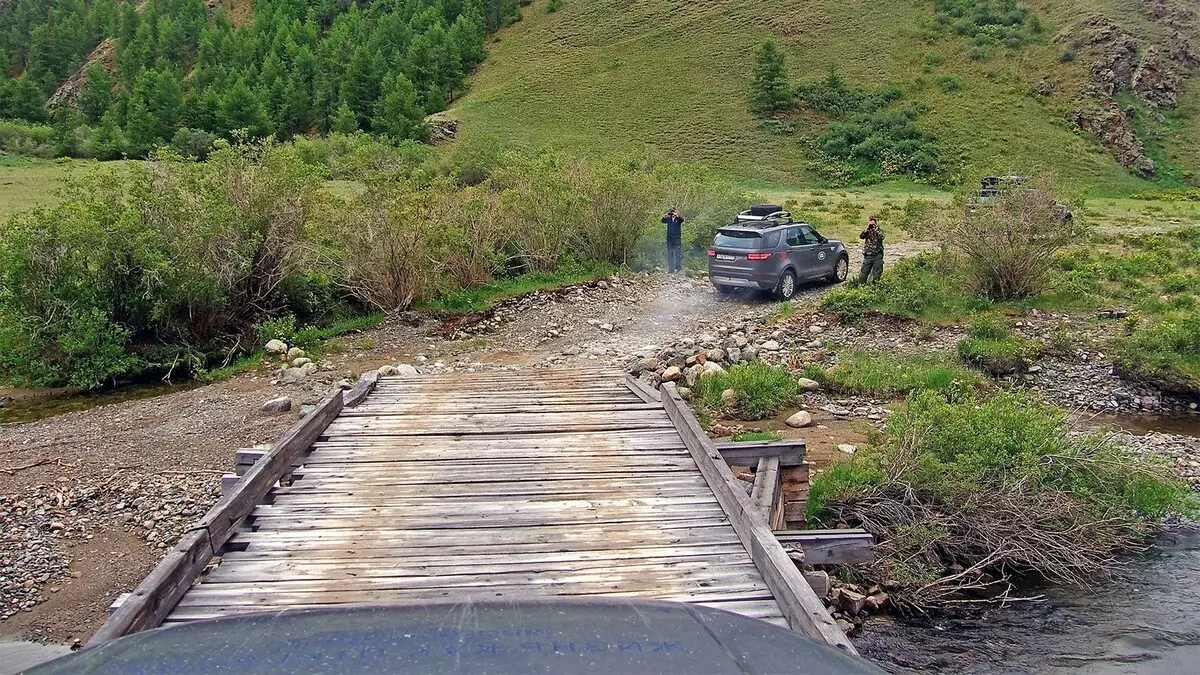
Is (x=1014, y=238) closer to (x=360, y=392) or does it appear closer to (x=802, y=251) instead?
(x=802, y=251)

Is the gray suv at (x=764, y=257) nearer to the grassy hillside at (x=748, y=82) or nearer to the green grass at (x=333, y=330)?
the green grass at (x=333, y=330)

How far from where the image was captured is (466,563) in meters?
5.10

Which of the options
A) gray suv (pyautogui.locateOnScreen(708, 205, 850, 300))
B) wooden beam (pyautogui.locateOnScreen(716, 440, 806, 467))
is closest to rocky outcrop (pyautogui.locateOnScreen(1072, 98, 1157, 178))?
gray suv (pyautogui.locateOnScreen(708, 205, 850, 300))

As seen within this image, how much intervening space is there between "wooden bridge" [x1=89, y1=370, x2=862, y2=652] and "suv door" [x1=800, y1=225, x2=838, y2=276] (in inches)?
506

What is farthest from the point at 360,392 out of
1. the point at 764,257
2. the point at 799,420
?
the point at 764,257

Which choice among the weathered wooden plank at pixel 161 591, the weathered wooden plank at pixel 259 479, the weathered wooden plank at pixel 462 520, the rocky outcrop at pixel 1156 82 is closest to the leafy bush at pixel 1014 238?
the weathered wooden plank at pixel 462 520

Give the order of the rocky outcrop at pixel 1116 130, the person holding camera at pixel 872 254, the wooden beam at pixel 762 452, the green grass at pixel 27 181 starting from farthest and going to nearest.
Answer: the rocky outcrop at pixel 1116 130
the green grass at pixel 27 181
the person holding camera at pixel 872 254
the wooden beam at pixel 762 452

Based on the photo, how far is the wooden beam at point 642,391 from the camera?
8.96 metres

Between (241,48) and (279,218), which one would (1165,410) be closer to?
(279,218)

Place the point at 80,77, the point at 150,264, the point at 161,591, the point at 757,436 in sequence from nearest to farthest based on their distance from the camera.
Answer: the point at 161,591, the point at 757,436, the point at 150,264, the point at 80,77

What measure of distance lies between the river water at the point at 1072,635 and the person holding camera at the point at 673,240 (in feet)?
47.9

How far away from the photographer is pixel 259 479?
5906mm

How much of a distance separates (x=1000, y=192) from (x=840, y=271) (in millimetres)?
4614

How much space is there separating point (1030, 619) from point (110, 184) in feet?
49.2
